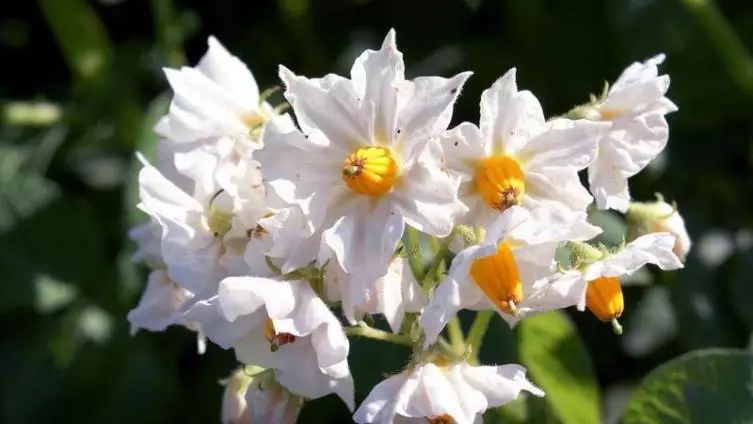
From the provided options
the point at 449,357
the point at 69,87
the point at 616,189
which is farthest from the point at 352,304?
the point at 69,87

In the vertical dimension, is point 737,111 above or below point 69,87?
above

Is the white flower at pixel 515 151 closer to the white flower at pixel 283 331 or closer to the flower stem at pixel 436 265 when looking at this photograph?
the flower stem at pixel 436 265

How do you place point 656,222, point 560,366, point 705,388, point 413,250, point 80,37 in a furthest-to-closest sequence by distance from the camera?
point 80,37 → point 560,366 → point 705,388 → point 656,222 → point 413,250

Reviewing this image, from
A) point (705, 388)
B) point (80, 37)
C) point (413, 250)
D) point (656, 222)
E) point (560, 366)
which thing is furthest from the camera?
point (80, 37)

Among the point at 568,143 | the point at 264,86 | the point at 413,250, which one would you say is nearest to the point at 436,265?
the point at 413,250

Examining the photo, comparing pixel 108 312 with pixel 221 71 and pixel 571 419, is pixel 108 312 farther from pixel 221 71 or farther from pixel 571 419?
pixel 571 419

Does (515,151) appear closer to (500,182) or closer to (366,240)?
(500,182)
